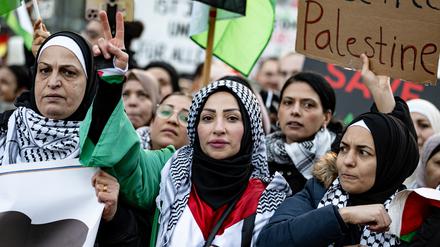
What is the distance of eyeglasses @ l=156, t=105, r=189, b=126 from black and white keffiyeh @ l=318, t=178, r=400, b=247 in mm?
1598

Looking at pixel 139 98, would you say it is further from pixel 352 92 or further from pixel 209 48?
pixel 352 92

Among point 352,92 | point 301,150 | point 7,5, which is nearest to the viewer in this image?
point 7,5

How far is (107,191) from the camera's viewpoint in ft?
13.2

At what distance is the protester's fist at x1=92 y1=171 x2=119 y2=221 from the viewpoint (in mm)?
4000

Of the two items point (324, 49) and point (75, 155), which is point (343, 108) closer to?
point (324, 49)

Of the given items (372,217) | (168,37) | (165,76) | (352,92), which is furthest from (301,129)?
(168,37)

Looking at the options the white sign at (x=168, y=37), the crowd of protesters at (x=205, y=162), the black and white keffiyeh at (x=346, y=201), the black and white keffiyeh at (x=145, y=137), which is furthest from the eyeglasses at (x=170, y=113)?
the white sign at (x=168, y=37)

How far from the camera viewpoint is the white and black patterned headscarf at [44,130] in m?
4.12

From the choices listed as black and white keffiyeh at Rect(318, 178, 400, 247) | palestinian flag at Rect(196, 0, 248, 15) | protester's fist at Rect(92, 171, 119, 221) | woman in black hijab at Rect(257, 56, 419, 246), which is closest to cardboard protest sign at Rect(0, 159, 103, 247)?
protester's fist at Rect(92, 171, 119, 221)

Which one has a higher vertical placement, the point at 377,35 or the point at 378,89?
the point at 377,35

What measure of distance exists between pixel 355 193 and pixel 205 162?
718 mm

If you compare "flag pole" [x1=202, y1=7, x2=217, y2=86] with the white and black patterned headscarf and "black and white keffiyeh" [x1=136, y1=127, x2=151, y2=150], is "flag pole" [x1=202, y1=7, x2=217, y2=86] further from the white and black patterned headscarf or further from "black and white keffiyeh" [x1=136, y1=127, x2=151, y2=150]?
the white and black patterned headscarf

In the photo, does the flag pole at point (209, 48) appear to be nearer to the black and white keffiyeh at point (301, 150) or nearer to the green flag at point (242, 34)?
the green flag at point (242, 34)

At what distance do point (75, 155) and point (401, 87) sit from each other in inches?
139
